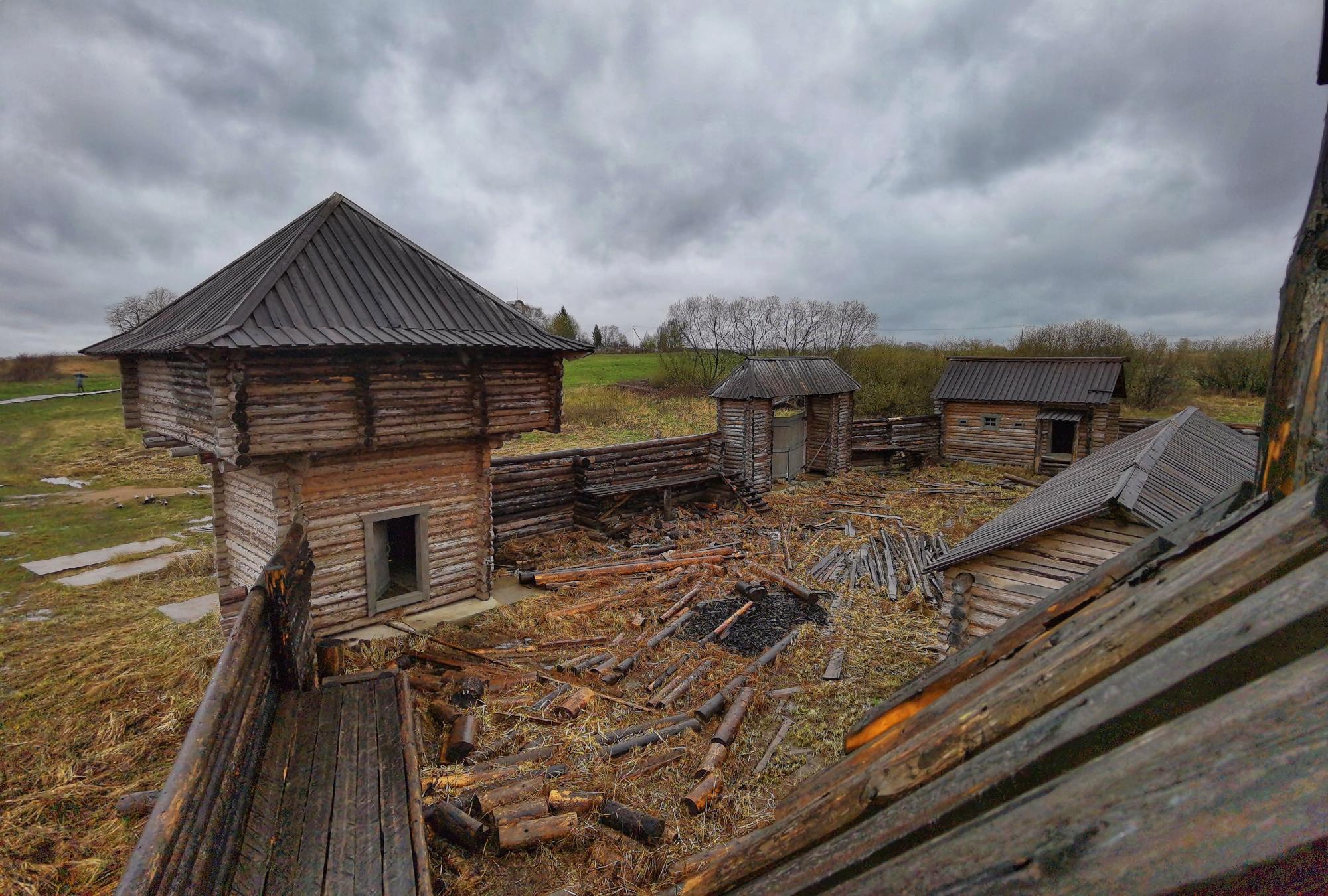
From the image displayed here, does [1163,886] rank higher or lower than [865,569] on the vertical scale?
higher

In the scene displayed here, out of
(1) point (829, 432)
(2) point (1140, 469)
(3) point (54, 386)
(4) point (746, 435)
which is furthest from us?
(3) point (54, 386)

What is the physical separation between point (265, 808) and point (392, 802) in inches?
34.2

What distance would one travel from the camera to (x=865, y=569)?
14.3m

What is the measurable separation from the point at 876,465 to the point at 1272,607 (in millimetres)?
27157

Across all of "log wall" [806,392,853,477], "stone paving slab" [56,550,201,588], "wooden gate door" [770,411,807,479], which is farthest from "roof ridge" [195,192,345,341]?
"log wall" [806,392,853,477]

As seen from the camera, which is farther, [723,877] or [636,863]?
[636,863]

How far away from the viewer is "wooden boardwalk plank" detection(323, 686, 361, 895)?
Result: 13.6 feet

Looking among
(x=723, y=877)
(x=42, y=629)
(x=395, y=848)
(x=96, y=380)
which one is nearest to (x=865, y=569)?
(x=395, y=848)

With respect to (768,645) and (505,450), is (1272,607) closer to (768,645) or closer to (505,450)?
(768,645)

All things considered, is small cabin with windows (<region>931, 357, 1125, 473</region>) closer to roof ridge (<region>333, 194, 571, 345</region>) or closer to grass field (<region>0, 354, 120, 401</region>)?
roof ridge (<region>333, 194, 571, 345</region>)

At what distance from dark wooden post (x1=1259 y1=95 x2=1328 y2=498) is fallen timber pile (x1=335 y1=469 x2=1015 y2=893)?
5883 mm

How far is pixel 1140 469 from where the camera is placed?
877 cm

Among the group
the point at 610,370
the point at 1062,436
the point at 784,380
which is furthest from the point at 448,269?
the point at 610,370

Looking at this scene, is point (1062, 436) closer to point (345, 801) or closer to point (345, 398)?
point (345, 398)
